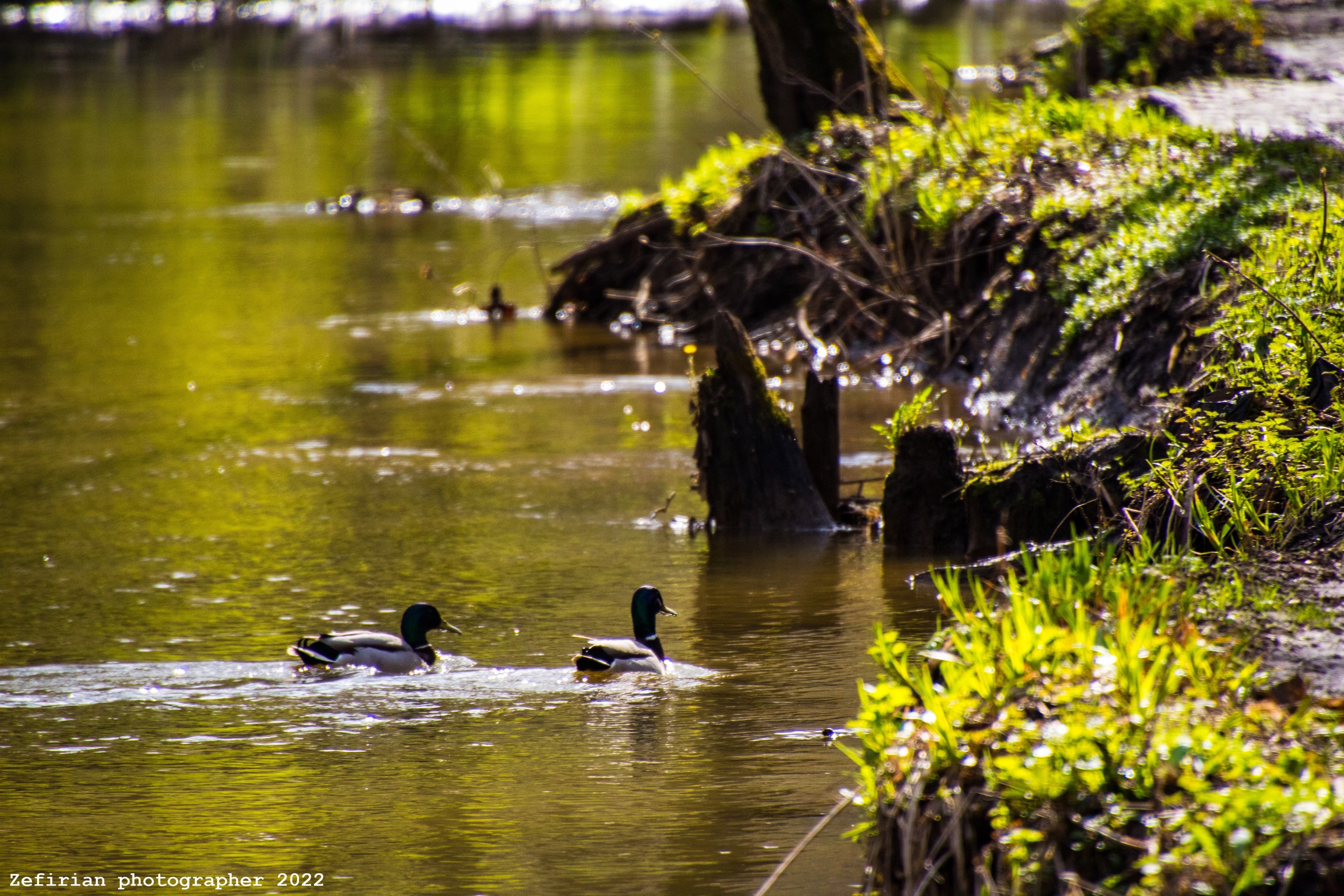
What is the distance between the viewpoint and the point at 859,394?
13.9m

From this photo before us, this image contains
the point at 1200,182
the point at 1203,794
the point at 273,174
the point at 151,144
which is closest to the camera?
the point at 1203,794

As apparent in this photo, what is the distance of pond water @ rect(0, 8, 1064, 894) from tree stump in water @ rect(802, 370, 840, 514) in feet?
1.67

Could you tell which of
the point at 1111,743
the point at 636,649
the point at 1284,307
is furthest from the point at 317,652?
the point at 1111,743

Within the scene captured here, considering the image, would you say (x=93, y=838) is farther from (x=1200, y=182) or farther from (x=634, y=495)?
(x=1200, y=182)

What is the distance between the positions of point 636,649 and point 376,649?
43.4 inches

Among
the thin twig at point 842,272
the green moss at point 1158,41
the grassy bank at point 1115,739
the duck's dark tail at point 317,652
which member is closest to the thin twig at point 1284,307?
the grassy bank at point 1115,739

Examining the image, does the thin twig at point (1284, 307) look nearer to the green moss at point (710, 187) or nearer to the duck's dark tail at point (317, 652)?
the duck's dark tail at point (317, 652)

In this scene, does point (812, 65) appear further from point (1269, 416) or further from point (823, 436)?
point (1269, 416)

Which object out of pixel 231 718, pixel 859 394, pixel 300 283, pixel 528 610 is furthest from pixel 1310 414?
pixel 300 283

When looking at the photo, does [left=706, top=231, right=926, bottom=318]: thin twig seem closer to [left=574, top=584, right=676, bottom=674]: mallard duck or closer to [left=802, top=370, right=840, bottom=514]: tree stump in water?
[left=802, top=370, right=840, bottom=514]: tree stump in water

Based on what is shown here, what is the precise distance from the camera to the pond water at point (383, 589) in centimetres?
597

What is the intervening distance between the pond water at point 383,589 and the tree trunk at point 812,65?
8.38 feet

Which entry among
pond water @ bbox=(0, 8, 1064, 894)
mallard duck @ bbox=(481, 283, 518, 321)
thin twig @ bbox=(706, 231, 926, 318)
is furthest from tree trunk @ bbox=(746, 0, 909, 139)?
mallard duck @ bbox=(481, 283, 518, 321)

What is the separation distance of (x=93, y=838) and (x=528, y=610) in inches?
120
